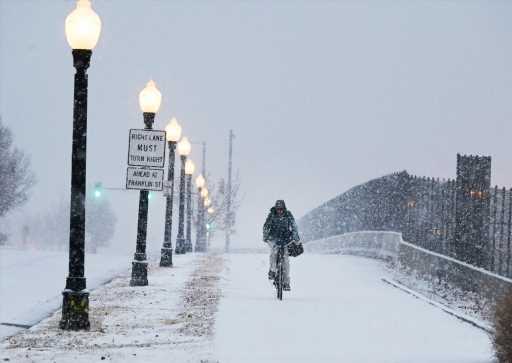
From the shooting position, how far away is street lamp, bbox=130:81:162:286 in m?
18.6

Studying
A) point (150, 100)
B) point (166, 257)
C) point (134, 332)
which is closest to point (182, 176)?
point (166, 257)

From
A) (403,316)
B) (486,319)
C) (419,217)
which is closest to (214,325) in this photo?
(403,316)

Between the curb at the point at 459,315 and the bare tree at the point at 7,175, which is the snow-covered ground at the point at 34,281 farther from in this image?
the bare tree at the point at 7,175

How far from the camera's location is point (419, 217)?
25.1 meters

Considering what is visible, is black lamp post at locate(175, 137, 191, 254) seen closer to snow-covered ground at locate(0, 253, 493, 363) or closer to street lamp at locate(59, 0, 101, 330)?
snow-covered ground at locate(0, 253, 493, 363)

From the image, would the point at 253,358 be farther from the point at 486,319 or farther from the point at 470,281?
the point at 470,281

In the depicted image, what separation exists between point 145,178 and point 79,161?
4.51m

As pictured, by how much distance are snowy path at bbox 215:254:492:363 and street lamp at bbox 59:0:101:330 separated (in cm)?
188

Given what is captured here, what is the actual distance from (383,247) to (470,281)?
10659 mm

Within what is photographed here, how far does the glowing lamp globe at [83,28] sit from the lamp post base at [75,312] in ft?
10.9

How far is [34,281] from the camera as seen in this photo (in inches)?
1034

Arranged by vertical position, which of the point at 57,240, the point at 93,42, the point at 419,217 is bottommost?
the point at 57,240

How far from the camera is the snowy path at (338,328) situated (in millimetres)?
9938

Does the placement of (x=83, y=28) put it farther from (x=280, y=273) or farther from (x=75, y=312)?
(x=280, y=273)
